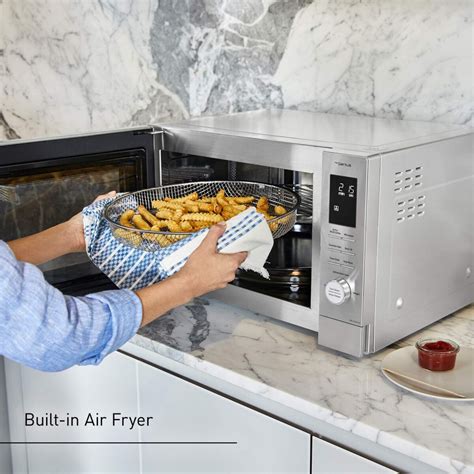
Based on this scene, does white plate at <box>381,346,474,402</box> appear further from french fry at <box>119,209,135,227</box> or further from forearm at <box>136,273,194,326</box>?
french fry at <box>119,209,135,227</box>

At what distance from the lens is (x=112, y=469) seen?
4.74 ft

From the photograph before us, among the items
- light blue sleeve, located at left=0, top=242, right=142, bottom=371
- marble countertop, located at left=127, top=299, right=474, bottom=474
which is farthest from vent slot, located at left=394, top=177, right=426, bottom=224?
light blue sleeve, located at left=0, top=242, right=142, bottom=371

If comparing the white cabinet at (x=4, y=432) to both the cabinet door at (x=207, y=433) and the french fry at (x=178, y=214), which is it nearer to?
the cabinet door at (x=207, y=433)

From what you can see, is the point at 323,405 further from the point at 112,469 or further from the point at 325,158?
the point at 112,469

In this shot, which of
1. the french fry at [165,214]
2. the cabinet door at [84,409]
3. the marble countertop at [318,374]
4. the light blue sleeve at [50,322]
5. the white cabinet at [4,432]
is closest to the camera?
the light blue sleeve at [50,322]

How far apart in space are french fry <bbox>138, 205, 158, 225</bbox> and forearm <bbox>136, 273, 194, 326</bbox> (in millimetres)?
145

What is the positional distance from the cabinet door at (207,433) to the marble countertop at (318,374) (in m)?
0.05

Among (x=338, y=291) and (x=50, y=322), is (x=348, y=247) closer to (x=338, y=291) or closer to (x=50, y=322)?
(x=338, y=291)

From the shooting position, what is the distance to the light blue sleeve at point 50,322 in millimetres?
829

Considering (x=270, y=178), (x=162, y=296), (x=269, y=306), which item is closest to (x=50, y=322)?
(x=162, y=296)

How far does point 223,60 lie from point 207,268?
864mm

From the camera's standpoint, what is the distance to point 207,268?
3.48 feet

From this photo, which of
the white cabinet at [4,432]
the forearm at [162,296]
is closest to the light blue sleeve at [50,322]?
the forearm at [162,296]

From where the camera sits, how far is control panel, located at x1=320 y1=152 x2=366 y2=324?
3.59 feet
